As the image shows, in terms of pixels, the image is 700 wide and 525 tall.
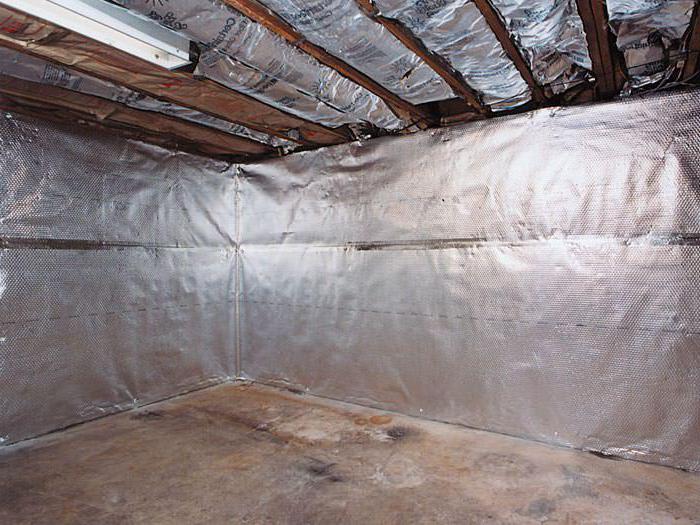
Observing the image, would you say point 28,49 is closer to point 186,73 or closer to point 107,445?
point 186,73

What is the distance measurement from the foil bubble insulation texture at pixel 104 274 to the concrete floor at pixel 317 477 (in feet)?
1.02

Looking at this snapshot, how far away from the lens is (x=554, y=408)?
2.71 m

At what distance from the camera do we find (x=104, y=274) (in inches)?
125

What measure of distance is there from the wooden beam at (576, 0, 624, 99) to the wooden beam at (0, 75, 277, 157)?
241 cm

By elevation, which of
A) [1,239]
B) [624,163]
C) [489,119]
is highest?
[489,119]

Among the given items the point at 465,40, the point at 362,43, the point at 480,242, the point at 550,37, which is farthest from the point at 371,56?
the point at 480,242

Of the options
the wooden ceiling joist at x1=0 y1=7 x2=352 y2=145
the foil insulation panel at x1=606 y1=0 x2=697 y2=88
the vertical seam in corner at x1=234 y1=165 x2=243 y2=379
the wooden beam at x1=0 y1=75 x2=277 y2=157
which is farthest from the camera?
the vertical seam in corner at x1=234 y1=165 x2=243 y2=379

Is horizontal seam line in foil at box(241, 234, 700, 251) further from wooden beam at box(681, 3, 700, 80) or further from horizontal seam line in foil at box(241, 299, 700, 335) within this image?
wooden beam at box(681, 3, 700, 80)

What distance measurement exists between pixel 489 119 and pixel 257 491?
252cm

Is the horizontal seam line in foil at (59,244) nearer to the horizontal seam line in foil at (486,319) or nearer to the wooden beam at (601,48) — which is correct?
the horizontal seam line in foil at (486,319)

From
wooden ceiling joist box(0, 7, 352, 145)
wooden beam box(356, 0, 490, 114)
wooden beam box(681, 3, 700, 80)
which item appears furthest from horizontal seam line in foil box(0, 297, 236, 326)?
wooden beam box(681, 3, 700, 80)

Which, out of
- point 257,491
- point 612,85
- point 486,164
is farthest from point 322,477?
point 612,85

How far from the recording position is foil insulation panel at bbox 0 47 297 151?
2200mm

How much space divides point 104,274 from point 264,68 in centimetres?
189
